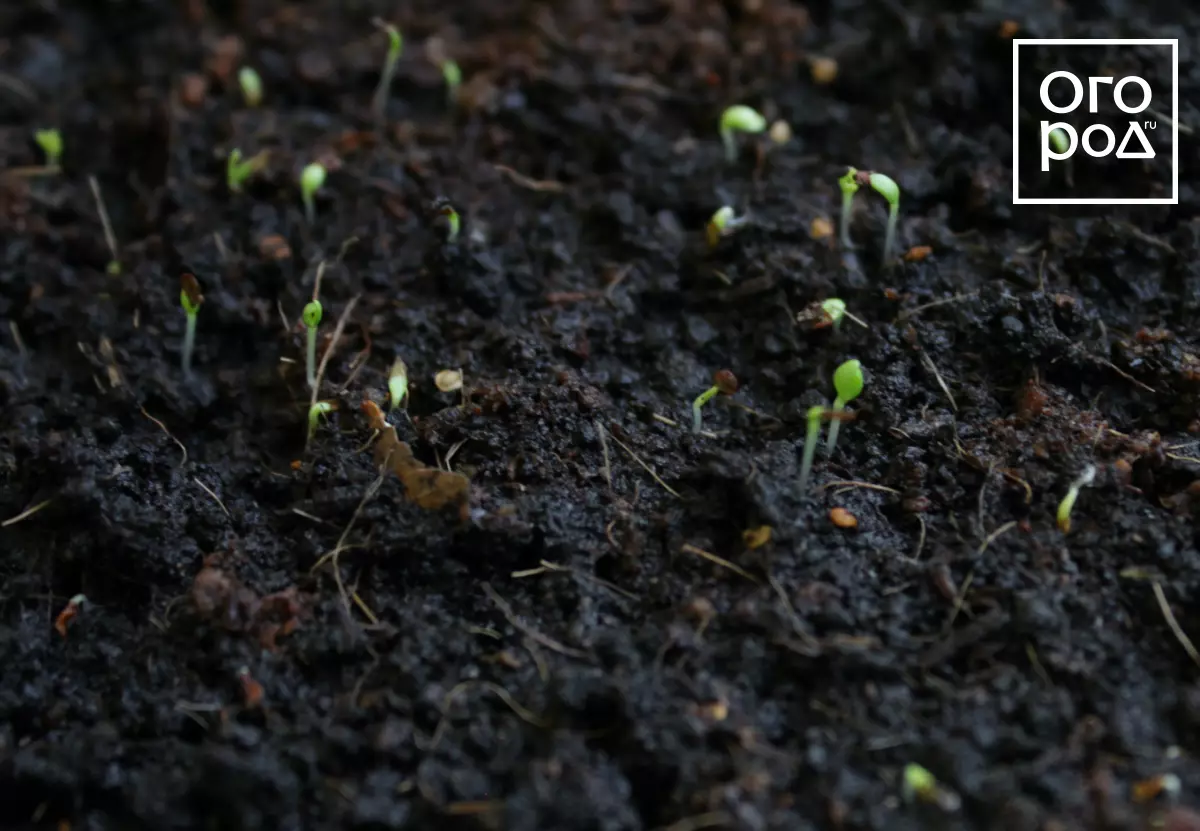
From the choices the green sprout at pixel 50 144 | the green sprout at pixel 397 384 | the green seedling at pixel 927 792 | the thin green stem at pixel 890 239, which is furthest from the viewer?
the green sprout at pixel 50 144

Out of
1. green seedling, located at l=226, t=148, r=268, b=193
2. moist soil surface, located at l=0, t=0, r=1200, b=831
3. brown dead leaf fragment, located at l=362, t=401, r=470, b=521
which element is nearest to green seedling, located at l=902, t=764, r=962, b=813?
moist soil surface, located at l=0, t=0, r=1200, b=831

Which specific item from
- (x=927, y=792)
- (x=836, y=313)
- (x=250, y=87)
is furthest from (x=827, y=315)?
(x=250, y=87)

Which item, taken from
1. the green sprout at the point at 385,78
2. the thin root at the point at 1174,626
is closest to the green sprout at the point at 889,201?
the thin root at the point at 1174,626

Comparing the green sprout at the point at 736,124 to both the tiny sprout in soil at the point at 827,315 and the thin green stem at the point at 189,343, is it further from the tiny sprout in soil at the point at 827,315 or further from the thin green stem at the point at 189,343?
the thin green stem at the point at 189,343

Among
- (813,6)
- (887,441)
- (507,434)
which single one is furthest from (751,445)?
(813,6)

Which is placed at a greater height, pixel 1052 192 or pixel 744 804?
pixel 1052 192

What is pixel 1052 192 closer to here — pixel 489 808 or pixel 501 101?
pixel 501 101
